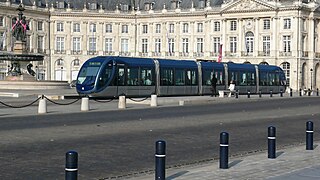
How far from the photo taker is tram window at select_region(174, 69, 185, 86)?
65675 mm

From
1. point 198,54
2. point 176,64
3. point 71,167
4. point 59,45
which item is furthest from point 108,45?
point 71,167

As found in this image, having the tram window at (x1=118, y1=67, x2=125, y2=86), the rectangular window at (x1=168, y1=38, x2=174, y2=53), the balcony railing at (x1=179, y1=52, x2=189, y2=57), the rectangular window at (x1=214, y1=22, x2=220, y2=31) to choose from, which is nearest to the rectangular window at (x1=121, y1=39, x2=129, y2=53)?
the rectangular window at (x1=168, y1=38, x2=174, y2=53)

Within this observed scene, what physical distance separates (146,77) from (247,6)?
6880 cm

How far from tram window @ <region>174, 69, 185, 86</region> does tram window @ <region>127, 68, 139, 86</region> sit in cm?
634

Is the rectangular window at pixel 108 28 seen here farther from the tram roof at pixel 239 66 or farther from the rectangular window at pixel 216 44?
the tram roof at pixel 239 66

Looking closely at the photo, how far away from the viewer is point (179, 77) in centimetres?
6612

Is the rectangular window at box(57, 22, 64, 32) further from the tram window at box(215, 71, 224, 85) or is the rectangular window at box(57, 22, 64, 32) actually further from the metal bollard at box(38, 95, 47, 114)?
the metal bollard at box(38, 95, 47, 114)

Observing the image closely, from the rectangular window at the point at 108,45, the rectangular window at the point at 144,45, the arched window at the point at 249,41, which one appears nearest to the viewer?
the arched window at the point at 249,41

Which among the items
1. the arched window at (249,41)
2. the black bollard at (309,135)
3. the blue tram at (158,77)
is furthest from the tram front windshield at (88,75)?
the arched window at (249,41)

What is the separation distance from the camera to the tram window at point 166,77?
63.6m

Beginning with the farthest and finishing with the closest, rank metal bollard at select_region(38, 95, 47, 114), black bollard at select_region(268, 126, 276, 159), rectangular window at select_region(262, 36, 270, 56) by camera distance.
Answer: rectangular window at select_region(262, 36, 270, 56) → metal bollard at select_region(38, 95, 47, 114) → black bollard at select_region(268, 126, 276, 159)

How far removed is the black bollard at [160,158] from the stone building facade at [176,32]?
11105cm

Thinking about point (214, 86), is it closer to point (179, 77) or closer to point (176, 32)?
point (179, 77)

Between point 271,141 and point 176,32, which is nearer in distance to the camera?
point 271,141
